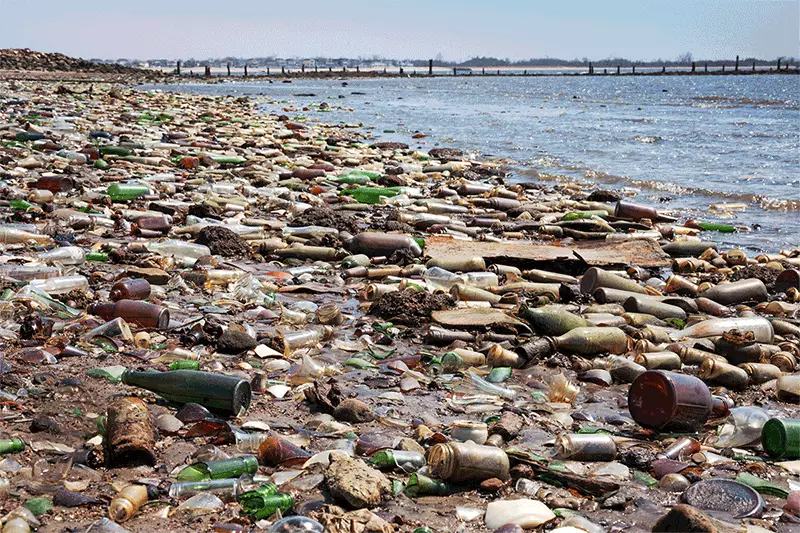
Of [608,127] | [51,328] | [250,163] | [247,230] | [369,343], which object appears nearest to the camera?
[51,328]

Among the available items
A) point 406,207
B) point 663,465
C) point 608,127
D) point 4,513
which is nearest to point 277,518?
point 4,513

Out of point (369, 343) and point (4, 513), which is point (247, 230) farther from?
point (4, 513)

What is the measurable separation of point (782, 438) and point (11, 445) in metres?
2.81

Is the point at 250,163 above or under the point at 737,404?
above

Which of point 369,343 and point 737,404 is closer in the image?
point 737,404

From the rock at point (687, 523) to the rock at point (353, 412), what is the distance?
1275 mm

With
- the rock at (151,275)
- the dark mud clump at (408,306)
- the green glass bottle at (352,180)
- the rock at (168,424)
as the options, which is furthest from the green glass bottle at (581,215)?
the rock at (168,424)

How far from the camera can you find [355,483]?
8.38 feet

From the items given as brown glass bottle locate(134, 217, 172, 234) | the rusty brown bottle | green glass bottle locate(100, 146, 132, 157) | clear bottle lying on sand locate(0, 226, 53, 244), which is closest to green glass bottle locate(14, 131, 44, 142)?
green glass bottle locate(100, 146, 132, 157)

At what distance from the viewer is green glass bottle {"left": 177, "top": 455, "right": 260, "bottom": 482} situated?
266 cm

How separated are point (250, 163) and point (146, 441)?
28.8 ft

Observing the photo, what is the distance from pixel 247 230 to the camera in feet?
22.6

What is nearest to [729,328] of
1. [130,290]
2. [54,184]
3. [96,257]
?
[130,290]

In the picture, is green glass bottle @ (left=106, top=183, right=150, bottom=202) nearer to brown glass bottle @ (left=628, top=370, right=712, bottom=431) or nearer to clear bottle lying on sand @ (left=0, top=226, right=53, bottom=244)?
clear bottle lying on sand @ (left=0, top=226, right=53, bottom=244)
